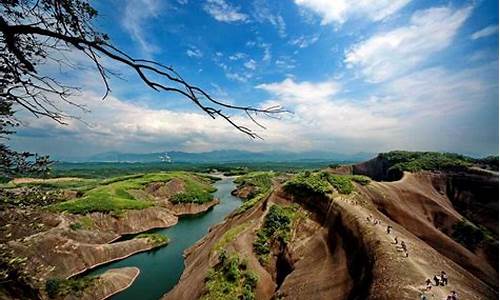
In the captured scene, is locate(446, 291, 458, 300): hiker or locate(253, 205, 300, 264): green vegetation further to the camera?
locate(253, 205, 300, 264): green vegetation

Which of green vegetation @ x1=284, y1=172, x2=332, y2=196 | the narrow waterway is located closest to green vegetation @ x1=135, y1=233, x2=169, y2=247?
the narrow waterway

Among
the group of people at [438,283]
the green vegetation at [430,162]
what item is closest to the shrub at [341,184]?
the group of people at [438,283]

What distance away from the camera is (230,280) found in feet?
79.4

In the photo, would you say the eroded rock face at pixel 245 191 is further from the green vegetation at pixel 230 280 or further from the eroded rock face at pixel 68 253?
the green vegetation at pixel 230 280

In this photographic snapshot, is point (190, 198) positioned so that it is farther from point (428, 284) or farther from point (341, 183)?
point (428, 284)

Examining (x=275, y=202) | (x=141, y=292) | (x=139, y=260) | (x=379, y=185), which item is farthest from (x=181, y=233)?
(x=379, y=185)

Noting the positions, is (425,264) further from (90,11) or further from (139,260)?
(139,260)

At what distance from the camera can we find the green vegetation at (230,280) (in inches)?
903

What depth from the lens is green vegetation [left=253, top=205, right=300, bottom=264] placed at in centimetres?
2848

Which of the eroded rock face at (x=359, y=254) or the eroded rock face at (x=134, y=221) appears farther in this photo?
the eroded rock face at (x=134, y=221)

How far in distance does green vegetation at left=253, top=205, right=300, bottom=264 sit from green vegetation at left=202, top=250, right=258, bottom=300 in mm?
2854

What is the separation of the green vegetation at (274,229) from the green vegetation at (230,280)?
9.36 ft

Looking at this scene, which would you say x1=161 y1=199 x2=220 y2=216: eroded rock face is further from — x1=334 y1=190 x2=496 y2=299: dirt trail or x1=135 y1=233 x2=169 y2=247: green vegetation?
x1=334 y1=190 x2=496 y2=299: dirt trail

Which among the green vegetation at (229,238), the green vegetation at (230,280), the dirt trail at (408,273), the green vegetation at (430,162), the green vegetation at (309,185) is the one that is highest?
the green vegetation at (430,162)
